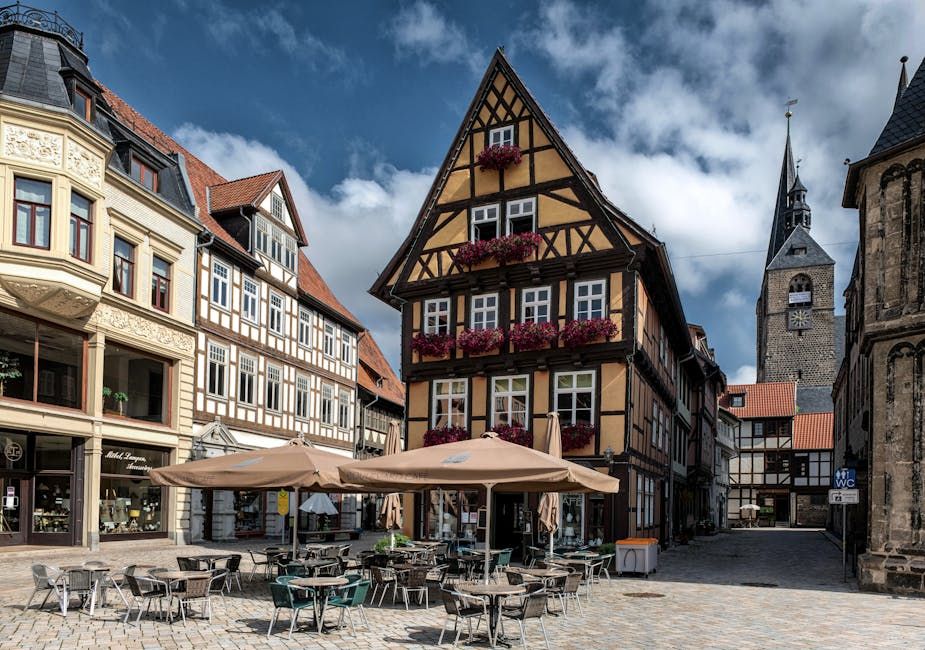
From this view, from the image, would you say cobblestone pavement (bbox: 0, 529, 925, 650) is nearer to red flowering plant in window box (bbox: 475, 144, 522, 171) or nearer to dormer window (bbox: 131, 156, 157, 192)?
dormer window (bbox: 131, 156, 157, 192)

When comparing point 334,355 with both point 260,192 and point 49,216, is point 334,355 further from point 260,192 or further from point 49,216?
point 49,216

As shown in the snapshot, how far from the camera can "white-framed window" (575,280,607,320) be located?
23.0 metres

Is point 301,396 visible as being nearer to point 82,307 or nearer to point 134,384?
point 134,384

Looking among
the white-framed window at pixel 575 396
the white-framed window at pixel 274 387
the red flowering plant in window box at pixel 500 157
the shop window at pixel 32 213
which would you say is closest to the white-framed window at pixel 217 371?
the white-framed window at pixel 274 387

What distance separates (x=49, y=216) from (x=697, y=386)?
32041 millimetres

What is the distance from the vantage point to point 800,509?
55.8m

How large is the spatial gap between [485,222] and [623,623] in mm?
15204

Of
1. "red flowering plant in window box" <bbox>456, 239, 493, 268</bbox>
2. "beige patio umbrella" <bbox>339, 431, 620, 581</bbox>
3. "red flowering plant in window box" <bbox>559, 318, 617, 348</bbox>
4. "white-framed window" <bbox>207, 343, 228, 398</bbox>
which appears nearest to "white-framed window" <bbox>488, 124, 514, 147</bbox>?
"red flowering plant in window box" <bbox>456, 239, 493, 268</bbox>

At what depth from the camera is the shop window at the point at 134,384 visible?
75.9 feet

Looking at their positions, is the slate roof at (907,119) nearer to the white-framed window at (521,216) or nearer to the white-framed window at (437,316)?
the white-framed window at (521,216)

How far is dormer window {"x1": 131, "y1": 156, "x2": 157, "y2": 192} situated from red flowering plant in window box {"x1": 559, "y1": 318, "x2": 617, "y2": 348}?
526 inches

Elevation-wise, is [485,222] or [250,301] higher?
[485,222]

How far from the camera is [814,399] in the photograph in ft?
228

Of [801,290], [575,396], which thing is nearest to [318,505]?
[575,396]
